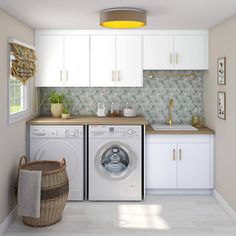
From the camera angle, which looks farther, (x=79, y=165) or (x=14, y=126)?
(x=79, y=165)

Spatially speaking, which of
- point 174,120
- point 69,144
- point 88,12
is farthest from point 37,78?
point 174,120

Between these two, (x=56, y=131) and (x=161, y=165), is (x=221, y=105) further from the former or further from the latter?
(x=56, y=131)

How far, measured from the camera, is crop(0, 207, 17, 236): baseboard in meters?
4.09

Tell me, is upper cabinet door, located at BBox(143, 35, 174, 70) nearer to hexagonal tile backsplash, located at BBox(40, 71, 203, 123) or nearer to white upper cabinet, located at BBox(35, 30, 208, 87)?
white upper cabinet, located at BBox(35, 30, 208, 87)

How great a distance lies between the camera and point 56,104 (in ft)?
18.3

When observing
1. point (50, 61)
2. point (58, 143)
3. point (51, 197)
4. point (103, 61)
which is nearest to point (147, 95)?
point (103, 61)

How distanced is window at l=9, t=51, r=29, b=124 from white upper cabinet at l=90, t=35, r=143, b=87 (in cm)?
93

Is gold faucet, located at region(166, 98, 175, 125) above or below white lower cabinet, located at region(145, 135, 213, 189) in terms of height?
above

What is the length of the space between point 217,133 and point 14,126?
8.02ft

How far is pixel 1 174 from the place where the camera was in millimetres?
4066

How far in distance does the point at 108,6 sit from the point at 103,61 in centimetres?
161

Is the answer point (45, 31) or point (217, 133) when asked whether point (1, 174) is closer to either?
point (45, 31)

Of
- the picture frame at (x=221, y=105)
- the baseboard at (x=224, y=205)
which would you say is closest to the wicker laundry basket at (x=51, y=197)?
the baseboard at (x=224, y=205)

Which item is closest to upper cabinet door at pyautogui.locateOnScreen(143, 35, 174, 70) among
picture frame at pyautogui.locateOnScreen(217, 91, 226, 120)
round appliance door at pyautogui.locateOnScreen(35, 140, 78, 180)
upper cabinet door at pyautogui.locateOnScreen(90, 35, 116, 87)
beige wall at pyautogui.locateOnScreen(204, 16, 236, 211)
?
upper cabinet door at pyautogui.locateOnScreen(90, 35, 116, 87)
